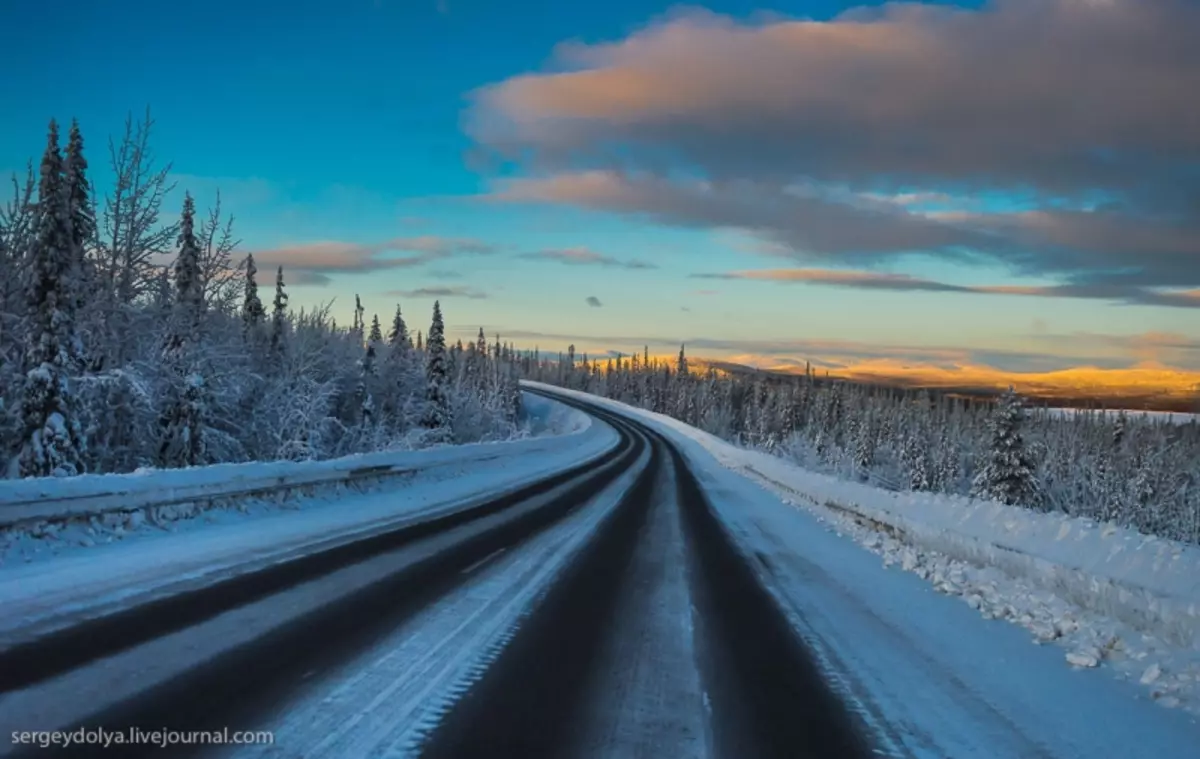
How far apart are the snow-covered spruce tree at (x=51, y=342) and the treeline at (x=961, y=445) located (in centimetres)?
2351

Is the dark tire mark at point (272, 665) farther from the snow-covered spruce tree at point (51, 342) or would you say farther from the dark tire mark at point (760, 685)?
the snow-covered spruce tree at point (51, 342)

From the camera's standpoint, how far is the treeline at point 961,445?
40.2m

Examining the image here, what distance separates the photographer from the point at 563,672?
512 cm

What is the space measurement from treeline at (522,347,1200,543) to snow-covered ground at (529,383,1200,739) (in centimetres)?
979

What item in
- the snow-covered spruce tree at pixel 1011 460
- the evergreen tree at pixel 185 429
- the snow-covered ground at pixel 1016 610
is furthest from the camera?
the snow-covered spruce tree at pixel 1011 460

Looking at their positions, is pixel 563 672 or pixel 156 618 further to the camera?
pixel 156 618

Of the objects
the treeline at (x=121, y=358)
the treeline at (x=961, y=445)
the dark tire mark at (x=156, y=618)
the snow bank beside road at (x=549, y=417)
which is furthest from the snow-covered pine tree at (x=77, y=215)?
the snow bank beside road at (x=549, y=417)

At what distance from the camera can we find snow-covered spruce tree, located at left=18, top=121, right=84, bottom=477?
56.4 ft

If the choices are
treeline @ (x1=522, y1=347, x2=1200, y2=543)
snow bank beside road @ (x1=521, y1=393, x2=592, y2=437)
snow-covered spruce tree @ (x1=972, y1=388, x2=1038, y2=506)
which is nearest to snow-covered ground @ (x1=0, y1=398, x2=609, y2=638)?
treeline @ (x1=522, y1=347, x2=1200, y2=543)

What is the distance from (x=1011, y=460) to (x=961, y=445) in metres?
57.0

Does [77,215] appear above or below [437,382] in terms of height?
above

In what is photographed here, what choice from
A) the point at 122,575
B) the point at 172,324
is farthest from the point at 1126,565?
the point at 172,324

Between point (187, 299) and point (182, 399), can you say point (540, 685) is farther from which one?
point (187, 299)

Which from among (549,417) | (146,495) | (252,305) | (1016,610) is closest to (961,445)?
(549,417)
